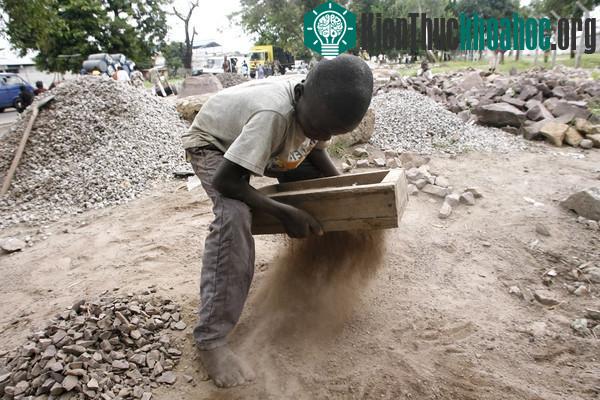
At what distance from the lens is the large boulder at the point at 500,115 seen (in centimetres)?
631

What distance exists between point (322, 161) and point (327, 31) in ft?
16.3

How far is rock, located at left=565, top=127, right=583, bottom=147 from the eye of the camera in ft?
17.8

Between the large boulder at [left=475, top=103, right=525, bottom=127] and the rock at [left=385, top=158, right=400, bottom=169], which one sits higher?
the large boulder at [left=475, top=103, right=525, bottom=127]

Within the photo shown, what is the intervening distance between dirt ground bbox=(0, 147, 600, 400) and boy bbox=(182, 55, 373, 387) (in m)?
0.28

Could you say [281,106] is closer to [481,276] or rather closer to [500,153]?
[481,276]

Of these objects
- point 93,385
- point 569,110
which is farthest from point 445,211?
point 569,110

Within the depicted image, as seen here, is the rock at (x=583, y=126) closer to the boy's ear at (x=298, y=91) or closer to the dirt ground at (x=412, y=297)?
the dirt ground at (x=412, y=297)

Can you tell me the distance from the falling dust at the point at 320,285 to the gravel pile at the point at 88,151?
3.10m

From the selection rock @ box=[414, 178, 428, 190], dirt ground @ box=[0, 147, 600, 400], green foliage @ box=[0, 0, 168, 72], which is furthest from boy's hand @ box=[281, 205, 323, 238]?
green foliage @ box=[0, 0, 168, 72]

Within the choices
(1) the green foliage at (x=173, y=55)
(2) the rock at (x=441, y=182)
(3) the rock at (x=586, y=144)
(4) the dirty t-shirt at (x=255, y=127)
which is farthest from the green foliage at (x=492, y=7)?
(4) the dirty t-shirt at (x=255, y=127)

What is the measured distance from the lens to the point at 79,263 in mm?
3111

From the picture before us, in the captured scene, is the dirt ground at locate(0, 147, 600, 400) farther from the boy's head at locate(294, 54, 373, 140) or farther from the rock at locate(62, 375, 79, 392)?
the boy's head at locate(294, 54, 373, 140)

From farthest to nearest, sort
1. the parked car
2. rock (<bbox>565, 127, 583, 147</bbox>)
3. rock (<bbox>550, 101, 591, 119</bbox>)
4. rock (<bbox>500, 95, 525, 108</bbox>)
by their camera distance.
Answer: the parked car
rock (<bbox>500, 95, 525, 108</bbox>)
rock (<bbox>550, 101, 591, 119</bbox>)
rock (<bbox>565, 127, 583, 147</bbox>)

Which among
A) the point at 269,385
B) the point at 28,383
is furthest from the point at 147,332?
the point at 269,385
